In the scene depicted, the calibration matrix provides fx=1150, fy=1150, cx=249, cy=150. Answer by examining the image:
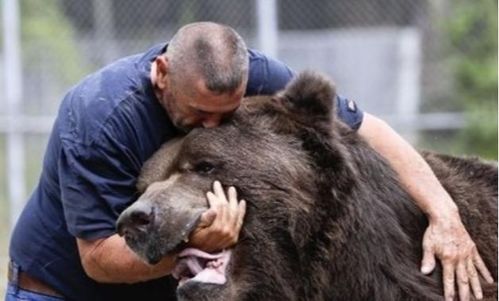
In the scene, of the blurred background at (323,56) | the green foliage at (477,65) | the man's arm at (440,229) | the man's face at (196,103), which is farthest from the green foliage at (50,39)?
the man's face at (196,103)

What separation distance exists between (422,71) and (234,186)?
8.80 metres

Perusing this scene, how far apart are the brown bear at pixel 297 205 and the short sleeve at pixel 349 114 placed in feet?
0.77

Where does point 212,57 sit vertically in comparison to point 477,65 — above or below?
above

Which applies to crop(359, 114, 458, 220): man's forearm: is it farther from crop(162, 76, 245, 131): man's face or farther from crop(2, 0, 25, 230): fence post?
crop(2, 0, 25, 230): fence post

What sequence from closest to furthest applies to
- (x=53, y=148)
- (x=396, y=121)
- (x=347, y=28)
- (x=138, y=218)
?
(x=138, y=218) → (x=53, y=148) → (x=396, y=121) → (x=347, y=28)

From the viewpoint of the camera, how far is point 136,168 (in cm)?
485

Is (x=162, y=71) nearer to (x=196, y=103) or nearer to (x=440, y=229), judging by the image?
(x=196, y=103)

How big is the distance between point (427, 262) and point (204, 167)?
3.46 ft

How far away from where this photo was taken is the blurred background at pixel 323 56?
11.9 metres

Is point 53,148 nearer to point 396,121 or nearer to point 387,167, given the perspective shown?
point 387,167

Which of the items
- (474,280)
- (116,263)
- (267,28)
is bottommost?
(267,28)

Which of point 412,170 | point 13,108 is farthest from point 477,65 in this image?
point 412,170

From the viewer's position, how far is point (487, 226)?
523 cm

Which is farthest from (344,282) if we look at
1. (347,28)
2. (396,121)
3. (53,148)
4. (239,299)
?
(347,28)
